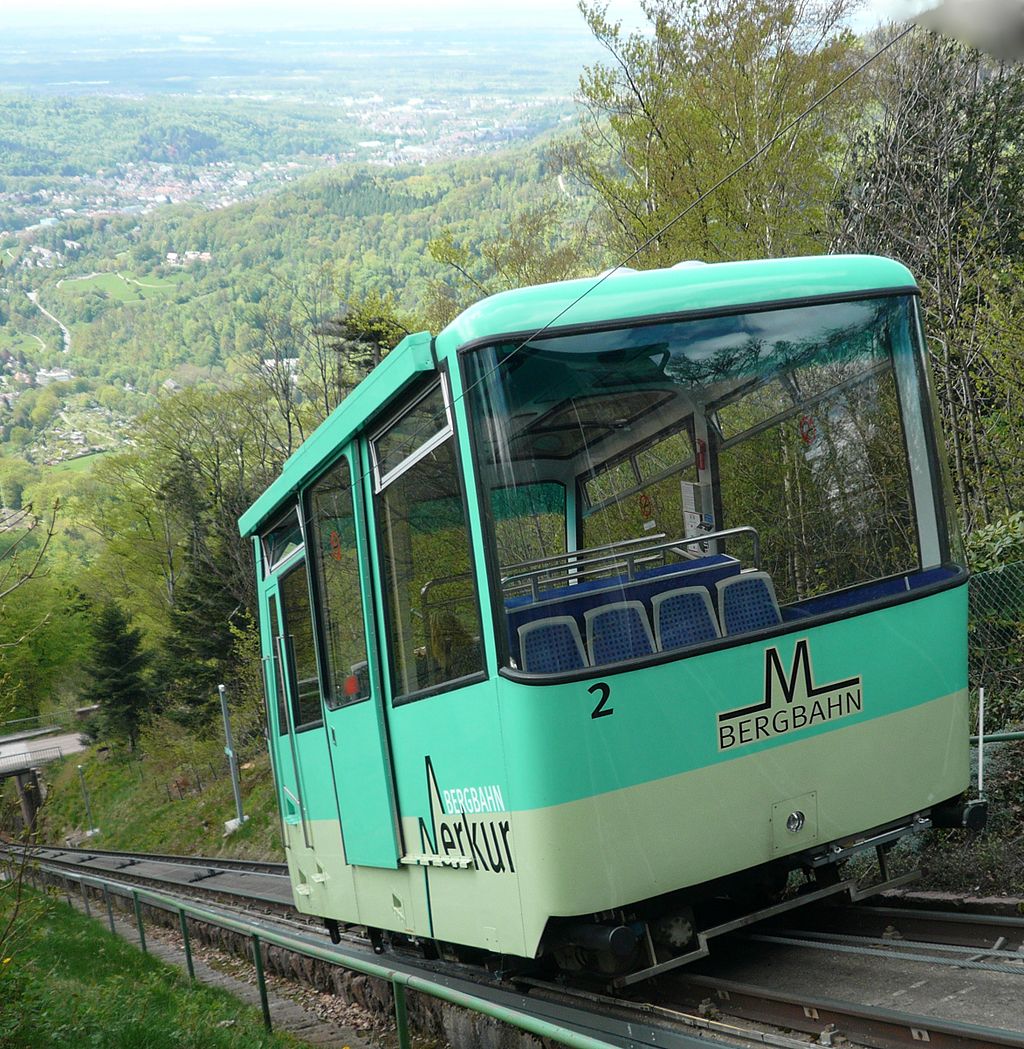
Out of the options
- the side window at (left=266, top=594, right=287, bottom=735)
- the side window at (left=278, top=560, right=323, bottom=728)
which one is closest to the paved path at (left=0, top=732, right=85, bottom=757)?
the side window at (left=266, top=594, right=287, bottom=735)

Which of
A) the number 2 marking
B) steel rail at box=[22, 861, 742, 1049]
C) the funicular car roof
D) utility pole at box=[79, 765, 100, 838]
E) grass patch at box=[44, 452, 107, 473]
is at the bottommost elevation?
utility pole at box=[79, 765, 100, 838]

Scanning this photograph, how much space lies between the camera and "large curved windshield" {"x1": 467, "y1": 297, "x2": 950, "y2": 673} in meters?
5.32

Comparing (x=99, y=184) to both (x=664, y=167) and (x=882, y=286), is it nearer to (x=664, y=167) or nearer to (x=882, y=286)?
(x=664, y=167)

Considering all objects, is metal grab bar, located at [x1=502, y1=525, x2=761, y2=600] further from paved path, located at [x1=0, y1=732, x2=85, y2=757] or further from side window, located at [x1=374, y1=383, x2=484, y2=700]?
paved path, located at [x1=0, y1=732, x2=85, y2=757]

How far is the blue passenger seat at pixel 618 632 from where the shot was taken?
A: 520 centimetres

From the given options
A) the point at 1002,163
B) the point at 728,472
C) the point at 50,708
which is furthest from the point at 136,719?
the point at 728,472

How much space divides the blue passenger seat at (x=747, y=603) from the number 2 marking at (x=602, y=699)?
0.71m

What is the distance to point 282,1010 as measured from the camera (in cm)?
898

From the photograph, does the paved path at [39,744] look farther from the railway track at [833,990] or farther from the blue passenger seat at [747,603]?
the blue passenger seat at [747,603]

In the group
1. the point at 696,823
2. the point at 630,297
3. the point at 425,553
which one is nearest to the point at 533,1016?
the point at 696,823

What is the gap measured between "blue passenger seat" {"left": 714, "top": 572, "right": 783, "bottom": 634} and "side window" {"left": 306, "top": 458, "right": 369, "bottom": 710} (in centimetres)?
213

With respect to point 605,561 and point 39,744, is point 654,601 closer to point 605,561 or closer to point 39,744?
point 605,561

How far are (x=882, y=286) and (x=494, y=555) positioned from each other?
2.36 m

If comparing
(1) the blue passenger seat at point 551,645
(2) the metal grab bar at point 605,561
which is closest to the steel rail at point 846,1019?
(1) the blue passenger seat at point 551,645
